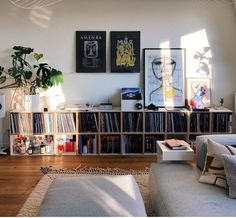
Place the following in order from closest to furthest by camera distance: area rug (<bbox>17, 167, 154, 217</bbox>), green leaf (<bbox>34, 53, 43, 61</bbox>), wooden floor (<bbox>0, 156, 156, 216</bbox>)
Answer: area rug (<bbox>17, 167, 154, 217</bbox>) < wooden floor (<bbox>0, 156, 156, 216</bbox>) < green leaf (<bbox>34, 53, 43, 61</bbox>)

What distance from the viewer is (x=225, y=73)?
15.6 ft

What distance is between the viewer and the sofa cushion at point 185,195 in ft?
6.47

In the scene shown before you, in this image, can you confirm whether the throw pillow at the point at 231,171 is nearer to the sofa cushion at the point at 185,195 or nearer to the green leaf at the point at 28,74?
the sofa cushion at the point at 185,195

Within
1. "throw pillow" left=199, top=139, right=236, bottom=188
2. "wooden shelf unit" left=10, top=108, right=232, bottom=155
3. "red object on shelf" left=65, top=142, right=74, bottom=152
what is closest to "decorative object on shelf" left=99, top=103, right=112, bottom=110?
"wooden shelf unit" left=10, top=108, right=232, bottom=155

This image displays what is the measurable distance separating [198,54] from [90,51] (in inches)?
59.2

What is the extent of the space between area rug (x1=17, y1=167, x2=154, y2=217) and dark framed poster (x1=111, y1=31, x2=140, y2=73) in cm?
152

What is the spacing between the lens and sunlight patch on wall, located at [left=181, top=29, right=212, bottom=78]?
4688 mm

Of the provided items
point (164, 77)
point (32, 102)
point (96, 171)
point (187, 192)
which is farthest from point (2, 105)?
point (187, 192)

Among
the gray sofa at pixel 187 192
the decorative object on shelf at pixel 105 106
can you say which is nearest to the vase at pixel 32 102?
the decorative object on shelf at pixel 105 106

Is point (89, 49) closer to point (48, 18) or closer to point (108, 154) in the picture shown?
point (48, 18)

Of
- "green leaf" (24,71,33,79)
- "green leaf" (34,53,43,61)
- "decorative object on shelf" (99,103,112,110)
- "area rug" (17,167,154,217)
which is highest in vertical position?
"green leaf" (34,53,43,61)

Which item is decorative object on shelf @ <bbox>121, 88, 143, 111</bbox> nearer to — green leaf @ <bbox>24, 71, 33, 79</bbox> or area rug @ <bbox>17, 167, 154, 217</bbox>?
area rug @ <bbox>17, 167, 154, 217</bbox>

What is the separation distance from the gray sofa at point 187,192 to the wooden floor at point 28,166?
121cm

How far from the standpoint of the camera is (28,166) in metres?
4.01
